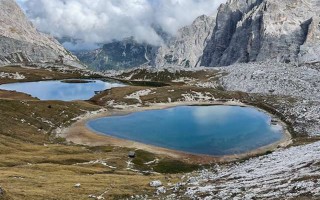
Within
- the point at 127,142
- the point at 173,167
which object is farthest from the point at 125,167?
the point at 127,142

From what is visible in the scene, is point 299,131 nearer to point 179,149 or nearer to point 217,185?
point 179,149

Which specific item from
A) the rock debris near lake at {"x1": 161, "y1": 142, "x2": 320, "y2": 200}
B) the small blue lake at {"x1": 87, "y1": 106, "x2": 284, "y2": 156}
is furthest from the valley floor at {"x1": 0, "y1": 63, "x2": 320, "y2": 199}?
the small blue lake at {"x1": 87, "y1": 106, "x2": 284, "y2": 156}

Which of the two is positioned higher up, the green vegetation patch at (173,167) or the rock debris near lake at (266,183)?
the rock debris near lake at (266,183)

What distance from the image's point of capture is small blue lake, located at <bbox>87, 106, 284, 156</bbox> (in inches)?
4786

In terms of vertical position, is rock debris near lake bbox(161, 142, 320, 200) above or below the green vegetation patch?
above

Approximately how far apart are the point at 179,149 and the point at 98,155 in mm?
25227

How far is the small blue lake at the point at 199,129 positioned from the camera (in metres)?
122

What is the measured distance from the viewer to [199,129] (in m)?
142

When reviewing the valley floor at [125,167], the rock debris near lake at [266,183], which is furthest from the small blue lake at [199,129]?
the rock debris near lake at [266,183]

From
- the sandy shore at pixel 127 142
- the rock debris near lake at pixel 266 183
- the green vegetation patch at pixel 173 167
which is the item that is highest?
the rock debris near lake at pixel 266 183

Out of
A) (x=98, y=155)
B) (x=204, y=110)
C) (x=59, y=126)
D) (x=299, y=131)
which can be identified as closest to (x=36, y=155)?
(x=98, y=155)

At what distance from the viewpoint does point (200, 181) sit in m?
70.5

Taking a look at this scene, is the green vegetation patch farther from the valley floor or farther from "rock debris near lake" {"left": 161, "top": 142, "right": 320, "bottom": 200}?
"rock debris near lake" {"left": 161, "top": 142, "right": 320, "bottom": 200}

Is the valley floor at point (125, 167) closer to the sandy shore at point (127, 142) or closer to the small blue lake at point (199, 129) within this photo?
the sandy shore at point (127, 142)
